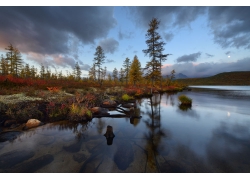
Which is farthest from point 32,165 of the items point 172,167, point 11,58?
point 11,58

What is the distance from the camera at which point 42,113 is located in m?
8.14

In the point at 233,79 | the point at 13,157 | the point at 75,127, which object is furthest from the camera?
the point at 233,79

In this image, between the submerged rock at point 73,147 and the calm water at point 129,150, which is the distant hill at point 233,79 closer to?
the calm water at point 129,150

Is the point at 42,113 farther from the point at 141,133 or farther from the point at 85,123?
the point at 141,133

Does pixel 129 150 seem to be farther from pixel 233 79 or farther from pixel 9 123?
pixel 233 79

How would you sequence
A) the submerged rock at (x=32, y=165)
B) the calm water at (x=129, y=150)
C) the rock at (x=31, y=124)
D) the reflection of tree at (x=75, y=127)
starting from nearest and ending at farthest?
the submerged rock at (x=32, y=165), the calm water at (x=129, y=150), the reflection of tree at (x=75, y=127), the rock at (x=31, y=124)

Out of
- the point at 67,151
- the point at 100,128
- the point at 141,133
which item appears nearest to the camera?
the point at 67,151

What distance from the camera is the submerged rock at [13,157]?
11.2 ft

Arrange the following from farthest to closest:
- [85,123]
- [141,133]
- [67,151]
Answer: [85,123] → [141,133] → [67,151]

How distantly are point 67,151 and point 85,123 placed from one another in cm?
314

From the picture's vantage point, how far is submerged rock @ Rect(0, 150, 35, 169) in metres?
3.40

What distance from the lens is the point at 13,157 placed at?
3.74 m

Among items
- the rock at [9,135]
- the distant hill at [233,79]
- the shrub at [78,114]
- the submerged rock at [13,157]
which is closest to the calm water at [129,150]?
the submerged rock at [13,157]

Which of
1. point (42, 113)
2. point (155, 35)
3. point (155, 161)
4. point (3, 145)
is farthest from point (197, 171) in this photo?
point (155, 35)
